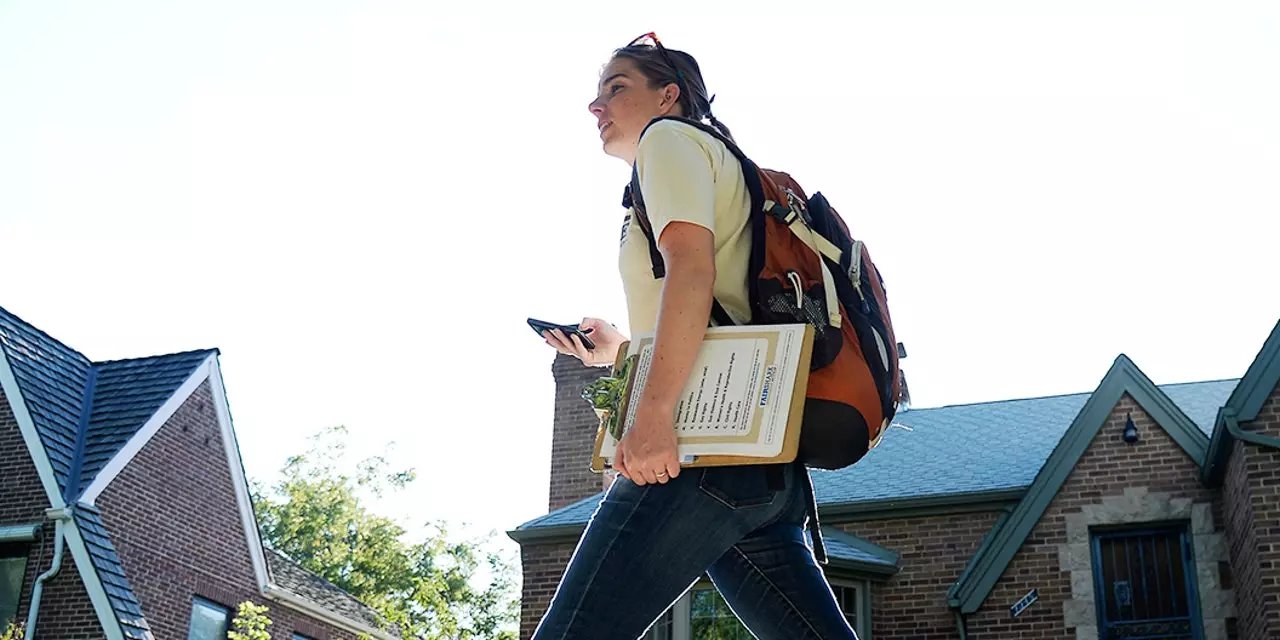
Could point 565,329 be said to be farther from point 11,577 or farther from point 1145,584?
point 11,577

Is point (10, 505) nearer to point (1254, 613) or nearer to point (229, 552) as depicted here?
point (229, 552)

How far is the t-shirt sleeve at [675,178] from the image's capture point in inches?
94.7

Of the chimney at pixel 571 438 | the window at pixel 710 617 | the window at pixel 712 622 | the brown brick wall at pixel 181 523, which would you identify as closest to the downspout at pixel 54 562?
the brown brick wall at pixel 181 523

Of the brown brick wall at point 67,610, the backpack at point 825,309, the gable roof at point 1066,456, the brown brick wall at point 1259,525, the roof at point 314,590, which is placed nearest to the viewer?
the backpack at point 825,309

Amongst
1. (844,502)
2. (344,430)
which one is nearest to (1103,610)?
(844,502)

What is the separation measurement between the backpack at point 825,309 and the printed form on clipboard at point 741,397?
0.07m

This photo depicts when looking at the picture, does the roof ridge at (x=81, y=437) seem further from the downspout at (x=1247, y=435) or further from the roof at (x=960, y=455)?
the downspout at (x=1247, y=435)

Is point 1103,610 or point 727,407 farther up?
point 1103,610

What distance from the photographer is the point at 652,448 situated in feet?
7.50

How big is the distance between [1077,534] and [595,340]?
12741 mm

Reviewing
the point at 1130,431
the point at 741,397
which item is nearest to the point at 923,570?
the point at 1130,431

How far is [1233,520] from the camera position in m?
13.3

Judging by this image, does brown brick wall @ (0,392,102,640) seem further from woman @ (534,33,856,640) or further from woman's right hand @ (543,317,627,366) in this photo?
woman @ (534,33,856,640)

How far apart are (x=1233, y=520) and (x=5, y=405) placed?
16236mm
